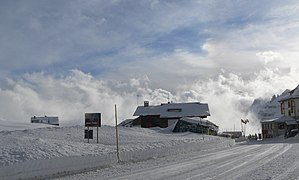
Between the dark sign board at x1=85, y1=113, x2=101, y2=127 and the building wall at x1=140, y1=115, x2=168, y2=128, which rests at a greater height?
the building wall at x1=140, y1=115, x2=168, y2=128

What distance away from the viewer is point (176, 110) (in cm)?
9594

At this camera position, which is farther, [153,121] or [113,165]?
[153,121]

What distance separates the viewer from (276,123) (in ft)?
302

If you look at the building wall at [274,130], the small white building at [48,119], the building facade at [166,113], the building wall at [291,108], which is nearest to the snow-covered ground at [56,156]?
the building facade at [166,113]

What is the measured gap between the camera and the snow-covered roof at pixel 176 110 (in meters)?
94.1

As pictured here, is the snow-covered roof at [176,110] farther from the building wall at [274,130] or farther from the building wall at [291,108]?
the building wall at [291,108]

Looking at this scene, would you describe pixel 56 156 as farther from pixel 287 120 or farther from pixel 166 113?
pixel 287 120

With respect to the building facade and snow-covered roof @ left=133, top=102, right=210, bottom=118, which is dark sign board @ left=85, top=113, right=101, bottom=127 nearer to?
the building facade

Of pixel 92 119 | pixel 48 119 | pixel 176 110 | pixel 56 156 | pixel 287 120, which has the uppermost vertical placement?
pixel 176 110

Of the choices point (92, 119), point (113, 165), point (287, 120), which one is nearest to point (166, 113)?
point (287, 120)

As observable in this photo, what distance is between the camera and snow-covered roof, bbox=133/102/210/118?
309 ft

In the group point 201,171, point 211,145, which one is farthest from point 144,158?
point 211,145

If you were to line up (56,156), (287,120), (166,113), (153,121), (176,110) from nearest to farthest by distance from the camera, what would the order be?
(56,156), (287,120), (153,121), (166,113), (176,110)

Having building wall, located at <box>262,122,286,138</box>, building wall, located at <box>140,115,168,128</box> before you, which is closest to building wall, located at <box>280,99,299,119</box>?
building wall, located at <box>262,122,286,138</box>
